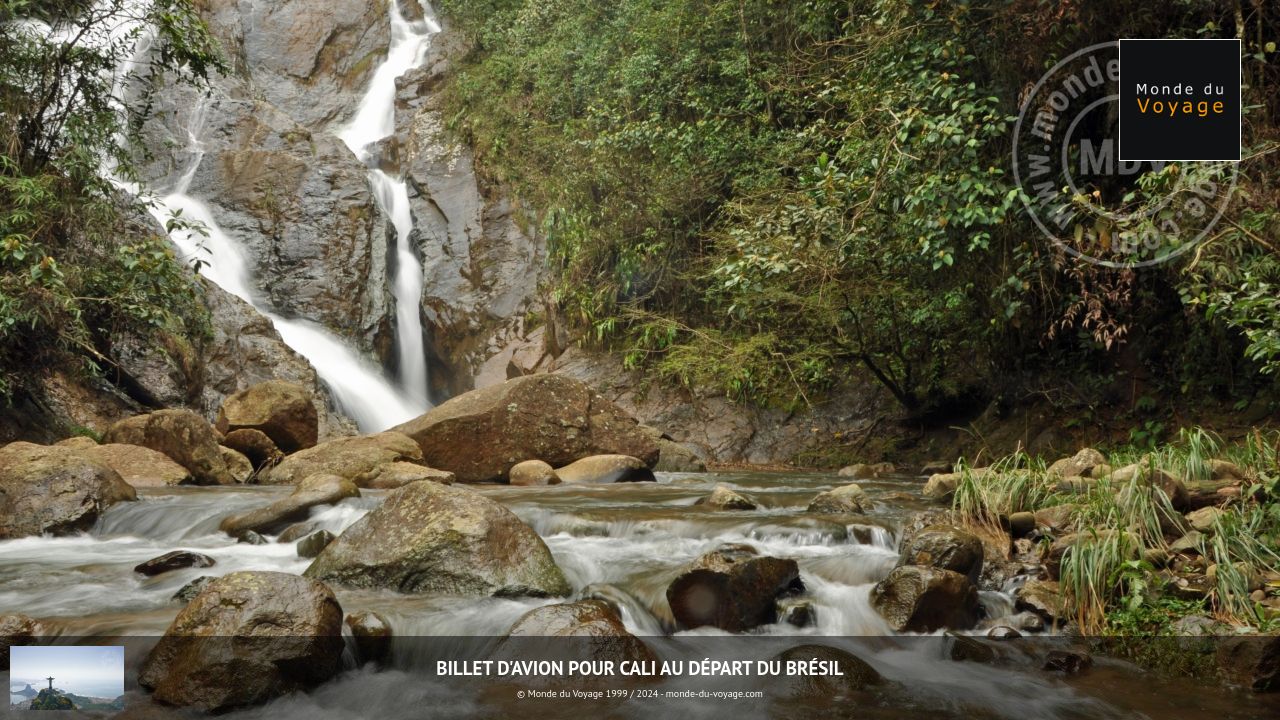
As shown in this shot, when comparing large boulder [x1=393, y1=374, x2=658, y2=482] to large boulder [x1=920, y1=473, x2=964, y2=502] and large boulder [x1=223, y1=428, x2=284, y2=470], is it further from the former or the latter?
large boulder [x1=920, y1=473, x2=964, y2=502]

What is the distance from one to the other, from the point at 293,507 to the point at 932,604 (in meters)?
4.83

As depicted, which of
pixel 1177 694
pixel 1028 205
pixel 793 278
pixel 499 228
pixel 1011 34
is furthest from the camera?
pixel 499 228

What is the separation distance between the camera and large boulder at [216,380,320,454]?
1109 cm

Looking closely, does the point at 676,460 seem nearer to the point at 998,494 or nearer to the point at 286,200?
the point at 998,494

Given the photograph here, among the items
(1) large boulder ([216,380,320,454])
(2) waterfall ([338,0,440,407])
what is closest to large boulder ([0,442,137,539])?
(1) large boulder ([216,380,320,454])

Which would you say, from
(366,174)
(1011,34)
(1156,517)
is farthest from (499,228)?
(1156,517)

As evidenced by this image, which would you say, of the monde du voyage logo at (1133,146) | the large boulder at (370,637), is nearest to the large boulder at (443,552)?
the large boulder at (370,637)

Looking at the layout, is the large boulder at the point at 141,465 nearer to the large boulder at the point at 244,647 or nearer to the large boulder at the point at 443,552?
the large boulder at the point at 443,552

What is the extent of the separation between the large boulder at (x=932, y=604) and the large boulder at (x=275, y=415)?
8.43 metres

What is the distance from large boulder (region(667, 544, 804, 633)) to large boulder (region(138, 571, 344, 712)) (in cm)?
184

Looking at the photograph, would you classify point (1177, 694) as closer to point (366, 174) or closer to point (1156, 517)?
point (1156, 517)

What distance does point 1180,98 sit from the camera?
7.20 metres

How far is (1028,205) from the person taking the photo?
7.88 meters

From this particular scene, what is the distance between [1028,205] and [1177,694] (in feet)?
16.1
